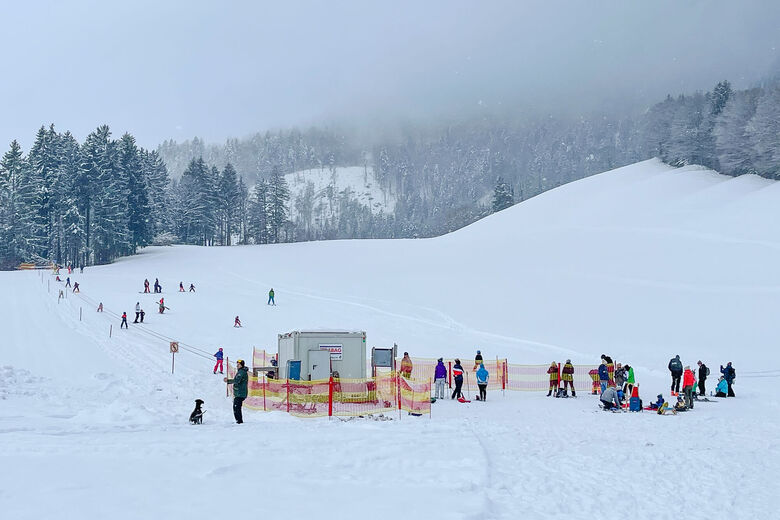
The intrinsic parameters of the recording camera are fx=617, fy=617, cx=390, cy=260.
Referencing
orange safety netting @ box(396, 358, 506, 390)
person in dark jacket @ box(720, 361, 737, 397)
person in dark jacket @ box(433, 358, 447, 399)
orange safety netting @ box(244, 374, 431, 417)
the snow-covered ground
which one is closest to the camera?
the snow-covered ground

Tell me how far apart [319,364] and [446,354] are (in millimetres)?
10466

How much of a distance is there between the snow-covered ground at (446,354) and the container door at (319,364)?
3.09m

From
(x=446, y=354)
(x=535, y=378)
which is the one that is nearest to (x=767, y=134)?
(x=446, y=354)

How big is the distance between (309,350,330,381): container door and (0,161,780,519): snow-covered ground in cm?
309

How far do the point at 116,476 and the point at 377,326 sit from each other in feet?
93.7

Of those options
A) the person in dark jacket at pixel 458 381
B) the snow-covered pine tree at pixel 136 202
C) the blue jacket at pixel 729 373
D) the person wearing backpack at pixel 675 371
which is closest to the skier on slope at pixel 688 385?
the person wearing backpack at pixel 675 371

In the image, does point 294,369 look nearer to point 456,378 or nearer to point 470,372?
point 456,378

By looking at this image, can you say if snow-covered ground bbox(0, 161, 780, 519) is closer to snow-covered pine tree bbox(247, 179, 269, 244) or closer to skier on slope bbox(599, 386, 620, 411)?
skier on slope bbox(599, 386, 620, 411)

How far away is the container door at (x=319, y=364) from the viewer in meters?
21.2

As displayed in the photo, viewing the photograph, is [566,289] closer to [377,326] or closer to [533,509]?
[377,326]

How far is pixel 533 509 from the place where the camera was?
8086 mm

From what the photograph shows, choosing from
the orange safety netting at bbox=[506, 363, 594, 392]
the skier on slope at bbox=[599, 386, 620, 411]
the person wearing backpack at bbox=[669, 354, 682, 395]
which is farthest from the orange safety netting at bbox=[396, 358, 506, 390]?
the person wearing backpack at bbox=[669, 354, 682, 395]

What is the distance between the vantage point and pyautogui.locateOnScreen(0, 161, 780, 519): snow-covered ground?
8.37 meters

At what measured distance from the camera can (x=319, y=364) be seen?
21328 mm
